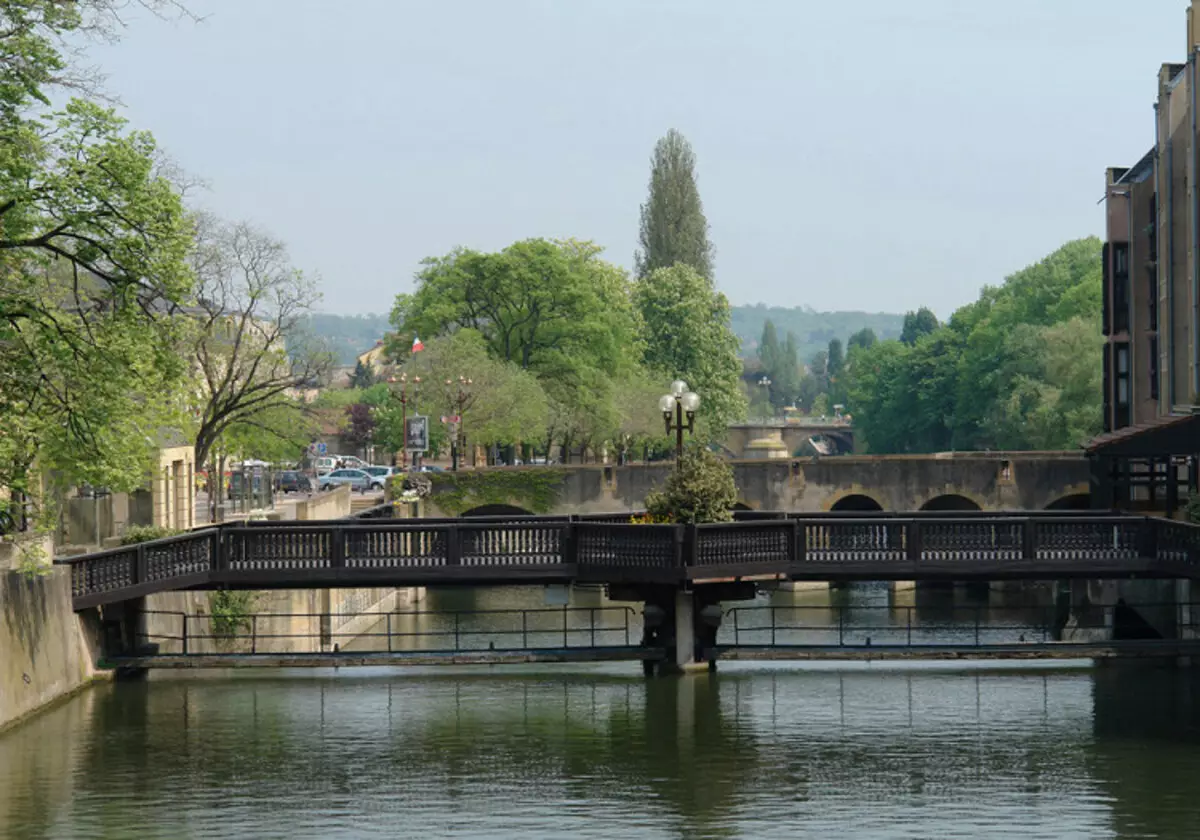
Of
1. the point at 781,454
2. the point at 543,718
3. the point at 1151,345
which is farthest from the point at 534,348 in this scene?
the point at 543,718

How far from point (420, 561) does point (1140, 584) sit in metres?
22.9

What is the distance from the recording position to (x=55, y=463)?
4353 cm

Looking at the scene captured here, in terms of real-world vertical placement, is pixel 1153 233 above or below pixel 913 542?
A: above

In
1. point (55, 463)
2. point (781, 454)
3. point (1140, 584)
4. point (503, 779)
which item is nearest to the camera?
point (503, 779)

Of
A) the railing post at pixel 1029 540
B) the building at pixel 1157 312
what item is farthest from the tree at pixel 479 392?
the railing post at pixel 1029 540

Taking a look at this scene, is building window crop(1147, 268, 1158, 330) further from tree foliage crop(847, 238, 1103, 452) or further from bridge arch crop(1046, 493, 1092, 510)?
tree foliage crop(847, 238, 1103, 452)

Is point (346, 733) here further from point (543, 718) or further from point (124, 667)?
point (124, 667)

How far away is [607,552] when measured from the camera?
3847 centimetres

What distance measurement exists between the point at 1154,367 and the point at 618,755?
104 feet

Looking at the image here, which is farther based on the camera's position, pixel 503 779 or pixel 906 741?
pixel 906 741

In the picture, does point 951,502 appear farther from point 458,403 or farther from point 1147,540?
point 1147,540

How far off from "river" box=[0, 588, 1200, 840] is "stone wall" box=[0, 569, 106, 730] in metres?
0.52

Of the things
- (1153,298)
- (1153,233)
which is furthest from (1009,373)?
(1153,233)

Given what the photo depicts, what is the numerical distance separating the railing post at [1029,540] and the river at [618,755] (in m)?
2.52
